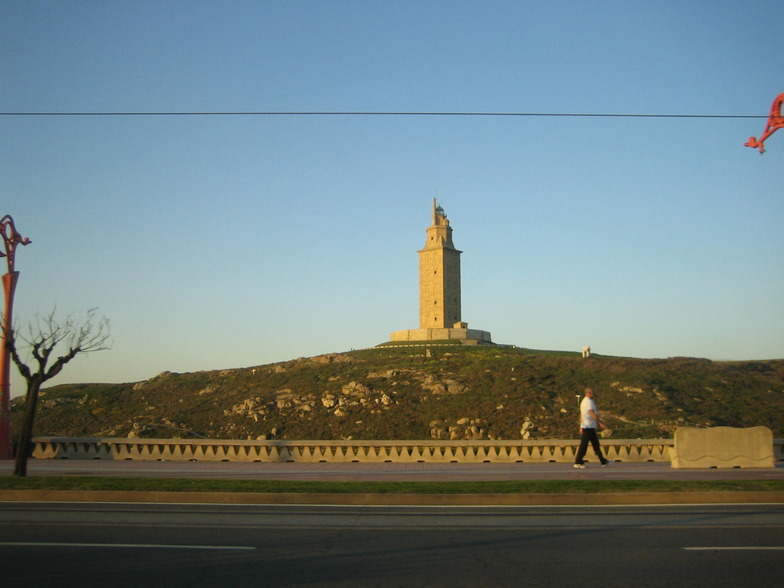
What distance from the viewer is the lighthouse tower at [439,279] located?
80438 millimetres

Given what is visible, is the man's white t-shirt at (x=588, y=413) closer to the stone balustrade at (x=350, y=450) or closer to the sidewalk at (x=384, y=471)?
the sidewalk at (x=384, y=471)

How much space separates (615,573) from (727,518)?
412 cm

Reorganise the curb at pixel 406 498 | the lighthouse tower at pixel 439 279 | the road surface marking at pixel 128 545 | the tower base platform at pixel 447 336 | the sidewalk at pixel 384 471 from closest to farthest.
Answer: the road surface marking at pixel 128 545
the curb at pixel 406 498
the sidewalk at pixel 384 471
the tower base platform at pixel 447 336
the lighthouse tower at pixel 439 279

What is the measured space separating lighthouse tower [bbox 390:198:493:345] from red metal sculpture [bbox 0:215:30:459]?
2204 inches

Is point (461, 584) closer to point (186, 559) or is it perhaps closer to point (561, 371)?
point (186, 559)

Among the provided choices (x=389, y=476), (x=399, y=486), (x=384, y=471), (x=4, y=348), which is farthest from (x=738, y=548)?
(x=4, y=348)

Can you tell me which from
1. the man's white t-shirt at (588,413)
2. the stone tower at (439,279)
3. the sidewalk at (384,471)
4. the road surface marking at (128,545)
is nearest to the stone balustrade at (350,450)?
the sidewalk at (384,471)

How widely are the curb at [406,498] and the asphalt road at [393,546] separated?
482 millimetres

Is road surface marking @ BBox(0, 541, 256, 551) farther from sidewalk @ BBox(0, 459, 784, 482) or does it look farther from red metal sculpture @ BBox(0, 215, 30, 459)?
red metal sculpture @ BBox(0, 215, 30, 459)

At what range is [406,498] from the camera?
12.3 meters

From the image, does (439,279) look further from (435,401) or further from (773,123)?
(773,123)

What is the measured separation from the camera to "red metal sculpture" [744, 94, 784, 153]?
592 inches

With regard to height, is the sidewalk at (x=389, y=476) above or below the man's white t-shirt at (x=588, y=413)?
A: below

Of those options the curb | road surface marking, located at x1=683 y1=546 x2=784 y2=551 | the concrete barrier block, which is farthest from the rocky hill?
road surface marking, located at x1=683 y1=546 x2=784 y2=551
